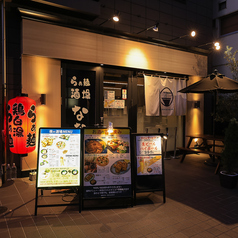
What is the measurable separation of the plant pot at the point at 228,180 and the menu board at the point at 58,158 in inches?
135

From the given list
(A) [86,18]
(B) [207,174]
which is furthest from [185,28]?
(B) [207,174]

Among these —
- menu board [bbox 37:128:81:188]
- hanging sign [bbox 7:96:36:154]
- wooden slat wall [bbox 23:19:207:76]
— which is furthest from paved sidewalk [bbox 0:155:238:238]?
wooden slat wall [bbox 23:19:207:76]

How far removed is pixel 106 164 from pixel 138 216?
3.47ft

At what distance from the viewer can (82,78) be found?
6.77m

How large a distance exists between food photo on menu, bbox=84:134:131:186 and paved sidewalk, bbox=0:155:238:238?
1.82ft

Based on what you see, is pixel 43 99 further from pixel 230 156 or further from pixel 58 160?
pixel 230 156

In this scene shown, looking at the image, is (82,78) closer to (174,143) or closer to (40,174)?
(40,174)

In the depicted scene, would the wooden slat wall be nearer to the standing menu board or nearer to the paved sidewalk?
the standing menu board

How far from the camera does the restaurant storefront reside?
5.88 m

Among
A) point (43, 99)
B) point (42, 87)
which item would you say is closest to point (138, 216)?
point (43, 99)

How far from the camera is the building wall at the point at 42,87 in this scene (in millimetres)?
5781

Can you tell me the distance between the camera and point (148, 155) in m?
4.32

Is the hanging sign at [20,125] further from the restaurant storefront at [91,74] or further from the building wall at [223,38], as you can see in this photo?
the building wall at [223,38]

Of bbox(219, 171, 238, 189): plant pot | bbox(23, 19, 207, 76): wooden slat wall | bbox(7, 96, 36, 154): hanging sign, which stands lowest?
bbox(219, 171, 238, 189): plant pot
